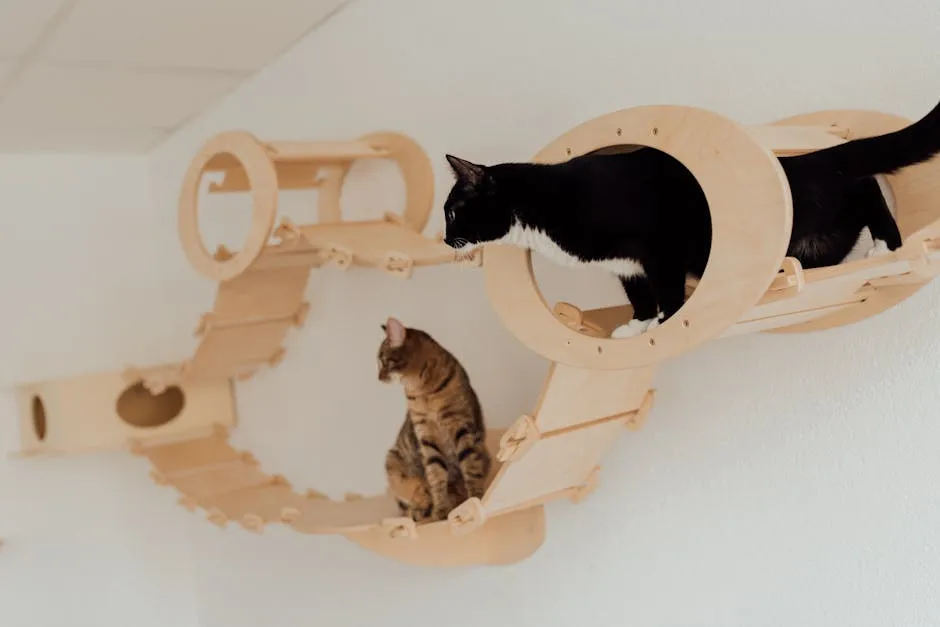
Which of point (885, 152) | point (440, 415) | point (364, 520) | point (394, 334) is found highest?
point (885, 152)

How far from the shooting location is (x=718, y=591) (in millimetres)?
1071

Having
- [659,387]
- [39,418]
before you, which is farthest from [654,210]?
[39,418]

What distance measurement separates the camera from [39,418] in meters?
1.91

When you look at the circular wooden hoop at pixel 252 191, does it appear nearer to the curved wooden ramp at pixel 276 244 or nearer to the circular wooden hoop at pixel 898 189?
the curved wooden ramp at pixel 276 244

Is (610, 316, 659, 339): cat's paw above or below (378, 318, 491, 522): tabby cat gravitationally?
above

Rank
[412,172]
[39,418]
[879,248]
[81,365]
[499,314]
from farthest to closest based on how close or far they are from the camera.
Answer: [81,365] → [39,418] → [412,172] → [499,314] → [879,248]

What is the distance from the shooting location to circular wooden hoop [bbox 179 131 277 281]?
1.22 metres

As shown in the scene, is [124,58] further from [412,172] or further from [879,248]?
[879,248]

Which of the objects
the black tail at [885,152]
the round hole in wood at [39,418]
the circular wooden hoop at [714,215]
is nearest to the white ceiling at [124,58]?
the round hole in wood at [39,418]

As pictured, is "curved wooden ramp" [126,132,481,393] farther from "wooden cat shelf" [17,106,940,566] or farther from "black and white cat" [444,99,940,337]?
"black and white cat" [444,99,940,337]

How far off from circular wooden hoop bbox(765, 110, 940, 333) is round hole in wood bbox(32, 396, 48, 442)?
5.45 feet

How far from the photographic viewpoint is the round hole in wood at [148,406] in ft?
6.31

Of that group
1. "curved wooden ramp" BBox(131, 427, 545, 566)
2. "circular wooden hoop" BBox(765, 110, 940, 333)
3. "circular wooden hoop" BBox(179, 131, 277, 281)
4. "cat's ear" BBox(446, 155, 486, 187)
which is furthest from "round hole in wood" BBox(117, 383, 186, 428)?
"circular wooden hoop" BBox(765, 110, 940, 333)

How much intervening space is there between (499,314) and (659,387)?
320 millimetres
